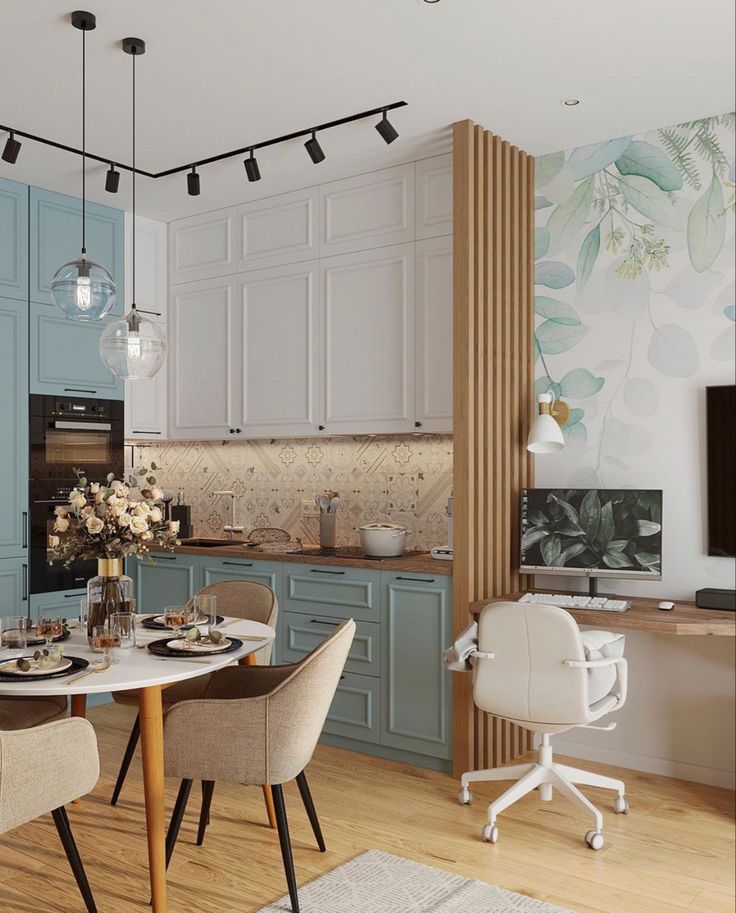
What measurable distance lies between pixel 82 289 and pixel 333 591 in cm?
191

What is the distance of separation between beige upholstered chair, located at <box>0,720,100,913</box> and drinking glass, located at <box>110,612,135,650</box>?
0.41m

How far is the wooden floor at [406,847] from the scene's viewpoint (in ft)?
9.35

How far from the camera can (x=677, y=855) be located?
Result: 10.3 feet

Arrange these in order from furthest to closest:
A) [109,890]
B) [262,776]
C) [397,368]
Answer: [397,368]
[109,890]
[262,776]

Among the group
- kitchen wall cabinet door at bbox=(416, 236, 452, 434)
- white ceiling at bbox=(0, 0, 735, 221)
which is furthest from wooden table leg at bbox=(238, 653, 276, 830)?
white ceiling at bbox=(0, 0, 735, 221)

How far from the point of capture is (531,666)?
3197mm

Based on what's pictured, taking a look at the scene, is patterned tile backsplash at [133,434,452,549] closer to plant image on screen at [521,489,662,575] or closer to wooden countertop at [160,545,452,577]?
wooden countertop at [160,545,452,577]

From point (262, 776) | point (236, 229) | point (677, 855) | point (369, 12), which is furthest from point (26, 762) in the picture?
point (236, 229)

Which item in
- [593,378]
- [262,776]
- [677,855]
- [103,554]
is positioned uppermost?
[593,378]

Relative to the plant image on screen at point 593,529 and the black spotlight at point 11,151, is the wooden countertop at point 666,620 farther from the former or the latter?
the black spotlight at point 11,151

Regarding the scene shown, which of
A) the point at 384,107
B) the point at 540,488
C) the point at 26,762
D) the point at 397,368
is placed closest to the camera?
the point at 26,762

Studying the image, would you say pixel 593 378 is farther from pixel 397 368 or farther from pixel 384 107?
pixel 384 107

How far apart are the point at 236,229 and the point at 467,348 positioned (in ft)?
6.33

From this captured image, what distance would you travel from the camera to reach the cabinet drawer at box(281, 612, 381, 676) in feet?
13.7
